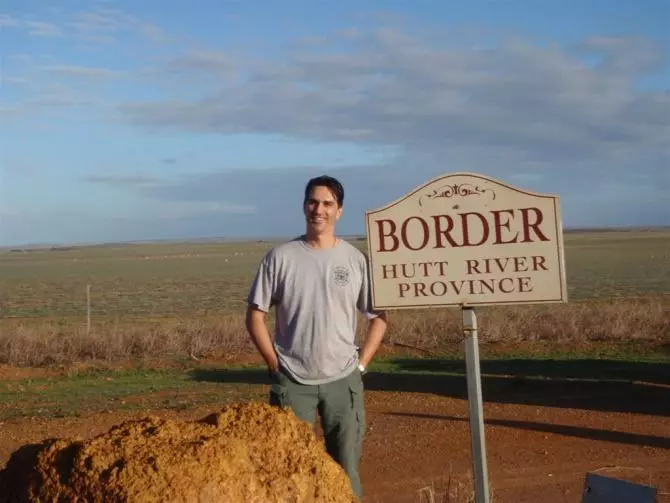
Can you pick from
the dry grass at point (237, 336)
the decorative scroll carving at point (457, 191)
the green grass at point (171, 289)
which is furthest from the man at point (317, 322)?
the green grass at point (171, 289)

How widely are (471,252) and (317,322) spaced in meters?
0.80

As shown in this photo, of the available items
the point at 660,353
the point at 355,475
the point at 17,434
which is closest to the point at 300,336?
the point at 355,475

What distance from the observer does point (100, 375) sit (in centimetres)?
1402

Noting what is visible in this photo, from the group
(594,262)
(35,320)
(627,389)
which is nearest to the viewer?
(627,389)

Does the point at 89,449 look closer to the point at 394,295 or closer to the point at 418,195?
the point at 394,295

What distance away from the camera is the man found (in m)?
3.95

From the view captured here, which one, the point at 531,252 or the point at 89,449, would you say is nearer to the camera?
the point at 89,449

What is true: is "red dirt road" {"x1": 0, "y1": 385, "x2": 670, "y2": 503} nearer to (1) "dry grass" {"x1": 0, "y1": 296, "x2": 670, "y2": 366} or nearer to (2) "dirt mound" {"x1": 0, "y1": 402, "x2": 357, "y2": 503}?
(2) "dirt mound" {"x1": 0, "y1": 402, "x2": 357, "y2": 503}

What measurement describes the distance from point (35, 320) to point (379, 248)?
25613 millimetres

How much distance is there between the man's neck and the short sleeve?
7.2 inches

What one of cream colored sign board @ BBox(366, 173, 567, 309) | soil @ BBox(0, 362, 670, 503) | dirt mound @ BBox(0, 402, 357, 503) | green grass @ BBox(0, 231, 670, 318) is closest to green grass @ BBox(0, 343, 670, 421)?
soil @ BBox(0, 362, 670, 503)

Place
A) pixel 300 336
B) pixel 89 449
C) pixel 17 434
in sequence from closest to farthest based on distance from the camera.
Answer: pixel 89 449 → pixel 300 336 → pixel 17 434

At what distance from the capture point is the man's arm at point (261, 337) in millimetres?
3982

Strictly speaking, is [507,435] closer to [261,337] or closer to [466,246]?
[466,246]
